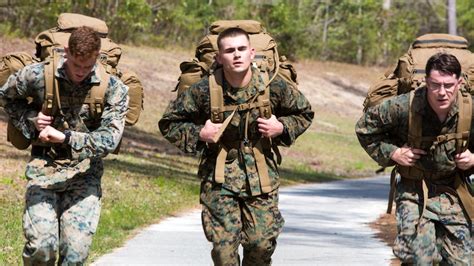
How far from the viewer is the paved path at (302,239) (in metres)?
12.5

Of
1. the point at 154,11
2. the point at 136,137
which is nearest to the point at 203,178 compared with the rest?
the point at 136,137

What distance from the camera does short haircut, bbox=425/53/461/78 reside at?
8.14 meters

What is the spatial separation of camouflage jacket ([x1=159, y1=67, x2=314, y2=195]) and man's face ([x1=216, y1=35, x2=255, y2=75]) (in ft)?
0.55

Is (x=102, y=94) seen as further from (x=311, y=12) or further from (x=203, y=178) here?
(x=311, y=12)

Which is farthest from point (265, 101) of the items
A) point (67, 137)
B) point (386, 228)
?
point (386, 228)

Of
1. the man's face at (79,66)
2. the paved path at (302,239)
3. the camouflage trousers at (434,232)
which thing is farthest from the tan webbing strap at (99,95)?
the paved path at (302,239)

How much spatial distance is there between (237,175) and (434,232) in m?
1.37

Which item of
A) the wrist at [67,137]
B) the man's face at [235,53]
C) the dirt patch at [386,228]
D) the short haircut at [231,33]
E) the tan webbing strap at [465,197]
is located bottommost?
the dirt patch at [386,228]

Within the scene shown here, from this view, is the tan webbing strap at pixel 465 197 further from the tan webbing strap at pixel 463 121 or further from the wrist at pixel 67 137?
the wrist at pixel 67 137

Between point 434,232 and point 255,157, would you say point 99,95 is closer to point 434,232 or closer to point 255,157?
point 255,157

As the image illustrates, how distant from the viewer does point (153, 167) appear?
2336 centimetres

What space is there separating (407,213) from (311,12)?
2373 inches

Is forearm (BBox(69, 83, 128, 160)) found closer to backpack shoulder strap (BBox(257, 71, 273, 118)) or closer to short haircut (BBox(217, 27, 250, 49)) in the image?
short haircut (BBox(217, 27, 250, 49))

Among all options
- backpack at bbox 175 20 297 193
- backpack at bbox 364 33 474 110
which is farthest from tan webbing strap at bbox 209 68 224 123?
backpack at bbox 364 33 474 110
